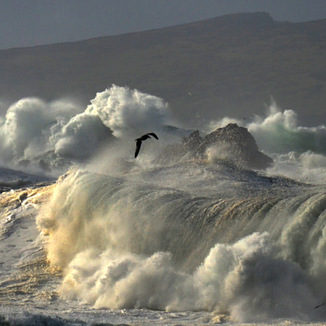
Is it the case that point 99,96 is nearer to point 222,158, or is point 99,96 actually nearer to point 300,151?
point 300,151

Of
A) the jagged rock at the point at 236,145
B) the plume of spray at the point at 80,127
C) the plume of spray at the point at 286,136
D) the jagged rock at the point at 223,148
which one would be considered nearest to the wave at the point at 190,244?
the jagged rock at the point at 223,148

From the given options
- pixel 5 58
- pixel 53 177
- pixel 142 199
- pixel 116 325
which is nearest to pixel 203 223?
pixel 142 199

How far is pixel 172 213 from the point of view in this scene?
1402 cm

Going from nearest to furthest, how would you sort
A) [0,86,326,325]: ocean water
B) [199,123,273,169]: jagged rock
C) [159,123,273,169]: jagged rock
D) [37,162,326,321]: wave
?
[0,86,326,325]: ocean water → [37,162,326,321]: wave → [159,123,273,169]: jagged rock → [199,123,273,169]: jagged rock

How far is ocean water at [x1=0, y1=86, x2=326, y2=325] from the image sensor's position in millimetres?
10695

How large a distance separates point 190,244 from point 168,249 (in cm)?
43

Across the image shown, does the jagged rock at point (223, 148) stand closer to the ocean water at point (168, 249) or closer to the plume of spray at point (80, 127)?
the ocean water at point (168, 249)

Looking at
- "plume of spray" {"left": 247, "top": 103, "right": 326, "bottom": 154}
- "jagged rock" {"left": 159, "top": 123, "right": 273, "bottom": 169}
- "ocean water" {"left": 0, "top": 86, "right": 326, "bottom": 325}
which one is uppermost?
"plume of spray" {"left": 247, "top": 103, "right": 326, "bottom": 154}

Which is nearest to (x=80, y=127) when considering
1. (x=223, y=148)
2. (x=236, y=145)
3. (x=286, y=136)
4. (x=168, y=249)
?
(x=286, y=136)

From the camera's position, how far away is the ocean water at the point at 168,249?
10.7m

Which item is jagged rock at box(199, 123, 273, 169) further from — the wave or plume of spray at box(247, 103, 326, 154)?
plume of spray at box(247, 103, 326, 154)

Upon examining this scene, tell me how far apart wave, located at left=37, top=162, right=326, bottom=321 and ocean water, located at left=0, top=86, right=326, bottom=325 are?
2 centimetres

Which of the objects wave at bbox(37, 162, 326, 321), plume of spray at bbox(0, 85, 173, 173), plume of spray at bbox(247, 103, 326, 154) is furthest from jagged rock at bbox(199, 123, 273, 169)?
plume of spray at bbox(247, 103, 326, 154)

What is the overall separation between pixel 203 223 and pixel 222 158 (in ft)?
24.8
